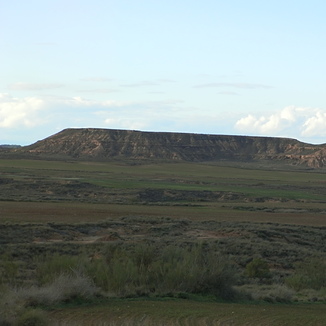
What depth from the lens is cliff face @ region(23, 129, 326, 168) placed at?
17538cm

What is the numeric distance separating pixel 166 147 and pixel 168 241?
151106mm

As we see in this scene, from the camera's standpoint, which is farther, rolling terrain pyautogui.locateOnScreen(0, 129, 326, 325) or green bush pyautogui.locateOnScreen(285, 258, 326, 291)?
green bush pyautogui.locateOnScreen(285, 258, 326, 291)

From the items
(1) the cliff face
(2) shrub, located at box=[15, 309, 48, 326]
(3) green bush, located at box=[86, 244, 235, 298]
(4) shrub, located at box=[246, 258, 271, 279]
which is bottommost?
(4) shrub, located at box=[246, 258, 271, 279]

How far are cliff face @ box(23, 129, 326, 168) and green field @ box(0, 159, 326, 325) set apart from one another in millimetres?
87822

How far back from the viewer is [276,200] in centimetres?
7075

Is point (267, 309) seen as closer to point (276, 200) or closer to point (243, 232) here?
point (243, 232)

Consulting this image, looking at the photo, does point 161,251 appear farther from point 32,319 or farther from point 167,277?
point 32,319

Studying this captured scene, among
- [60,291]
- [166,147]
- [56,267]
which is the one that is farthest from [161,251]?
[166,147]

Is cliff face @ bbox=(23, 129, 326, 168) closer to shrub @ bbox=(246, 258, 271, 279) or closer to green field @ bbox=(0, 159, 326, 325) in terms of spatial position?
green field @ bbox=(0, 159, 326, 325)

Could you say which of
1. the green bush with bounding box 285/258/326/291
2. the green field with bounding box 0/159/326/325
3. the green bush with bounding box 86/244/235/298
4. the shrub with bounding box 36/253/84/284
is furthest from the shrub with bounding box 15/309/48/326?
the green bush with bounding box 285/258/326/291

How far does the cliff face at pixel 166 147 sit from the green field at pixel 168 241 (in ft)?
288

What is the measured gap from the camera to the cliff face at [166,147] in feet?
575

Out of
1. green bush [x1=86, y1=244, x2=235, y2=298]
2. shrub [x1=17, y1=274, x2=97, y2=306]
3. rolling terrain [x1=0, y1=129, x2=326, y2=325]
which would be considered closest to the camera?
shrub [x1=17, y1=274, x2=97, y2=306]

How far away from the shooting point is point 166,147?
18362 cm
